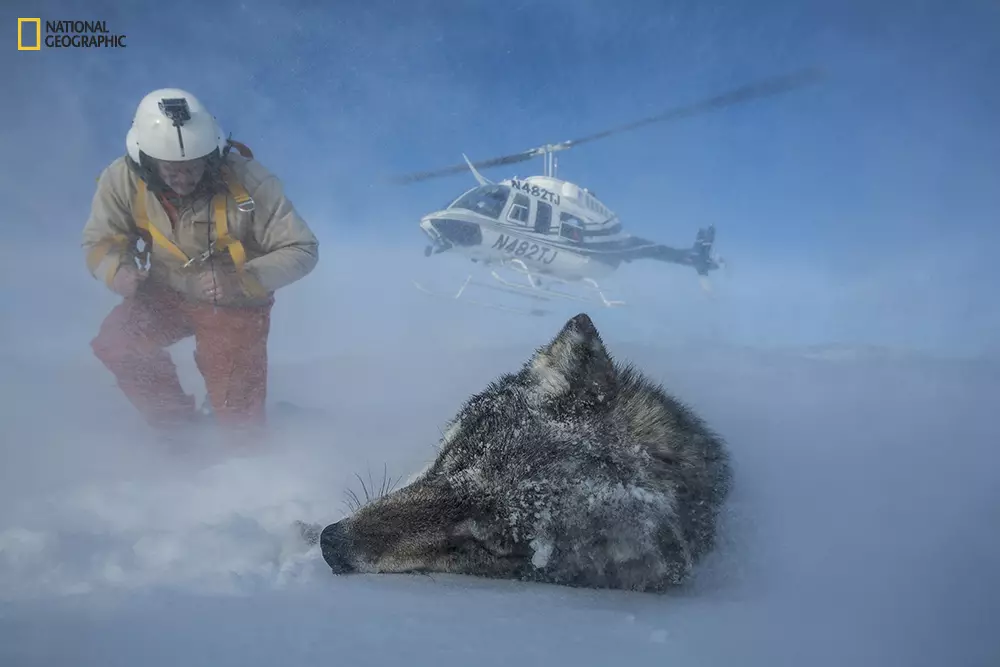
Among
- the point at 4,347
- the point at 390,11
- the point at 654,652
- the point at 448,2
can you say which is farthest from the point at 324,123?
the point at 654,652

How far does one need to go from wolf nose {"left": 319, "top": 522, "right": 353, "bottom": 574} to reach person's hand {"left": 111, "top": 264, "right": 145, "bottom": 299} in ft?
7.48

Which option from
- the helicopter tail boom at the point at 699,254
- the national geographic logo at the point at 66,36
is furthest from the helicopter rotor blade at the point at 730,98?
the national geographic logo at the point at 66,36

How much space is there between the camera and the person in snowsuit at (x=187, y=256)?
3512mm

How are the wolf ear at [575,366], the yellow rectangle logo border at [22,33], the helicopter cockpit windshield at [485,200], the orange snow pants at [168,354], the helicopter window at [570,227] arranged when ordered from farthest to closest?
the helicopter window at [570,227] → the helicopter cockpit windshield at [485,200] → the yellow rectangle logo border at [22,33] → the orange snow pants at [168,354] → the wolf ear at [575,366]

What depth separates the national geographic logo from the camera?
3863 mm

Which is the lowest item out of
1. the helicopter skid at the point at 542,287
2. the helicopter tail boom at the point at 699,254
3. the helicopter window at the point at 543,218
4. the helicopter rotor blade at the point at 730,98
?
the helicopter skid at the point at 542,287

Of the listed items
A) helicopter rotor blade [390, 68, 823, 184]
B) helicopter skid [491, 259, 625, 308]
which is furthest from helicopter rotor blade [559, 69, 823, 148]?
helicopter skid [491, 259, 625, 308]

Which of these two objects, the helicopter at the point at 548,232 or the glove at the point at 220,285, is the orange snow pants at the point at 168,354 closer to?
the glove at the point at 220,285

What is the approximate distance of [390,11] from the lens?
4316 mm

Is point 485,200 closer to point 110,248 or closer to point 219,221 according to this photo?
point 219,221

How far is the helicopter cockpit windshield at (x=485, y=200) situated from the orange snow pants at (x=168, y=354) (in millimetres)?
1815

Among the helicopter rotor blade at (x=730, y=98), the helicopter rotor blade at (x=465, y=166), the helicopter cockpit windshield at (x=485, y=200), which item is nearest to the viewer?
the helicopter rotor blade at (x=730, y=98)

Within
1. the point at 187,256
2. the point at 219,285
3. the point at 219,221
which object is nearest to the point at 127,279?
the point at 187,256

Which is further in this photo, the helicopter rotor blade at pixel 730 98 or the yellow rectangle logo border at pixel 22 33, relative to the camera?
the helicopter rotor blade at pixel 730 98
